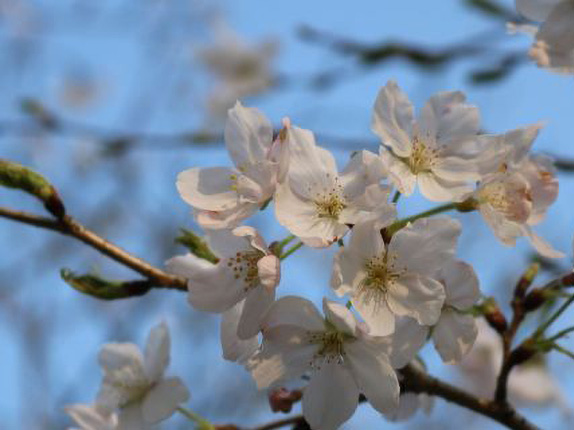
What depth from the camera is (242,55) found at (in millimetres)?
6965

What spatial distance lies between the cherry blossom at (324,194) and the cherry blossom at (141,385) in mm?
503

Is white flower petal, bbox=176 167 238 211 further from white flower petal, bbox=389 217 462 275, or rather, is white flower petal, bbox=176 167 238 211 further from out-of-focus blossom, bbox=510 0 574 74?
out-of-focus blossom, bbox=510 0 574 74

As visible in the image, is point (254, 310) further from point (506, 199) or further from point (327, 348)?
point (506, 199)

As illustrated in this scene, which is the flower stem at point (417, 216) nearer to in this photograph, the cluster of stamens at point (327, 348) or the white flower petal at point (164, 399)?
the cluster of stamens at point (327, 348)

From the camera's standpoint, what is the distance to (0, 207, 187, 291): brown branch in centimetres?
140

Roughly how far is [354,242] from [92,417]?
29.8 inches

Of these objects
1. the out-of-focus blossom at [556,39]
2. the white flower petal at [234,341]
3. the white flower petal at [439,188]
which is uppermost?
the out-of-focus blossom at [556,39]

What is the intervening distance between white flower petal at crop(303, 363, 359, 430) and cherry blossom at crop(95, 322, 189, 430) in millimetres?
387

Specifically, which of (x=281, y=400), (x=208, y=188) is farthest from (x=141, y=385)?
(x=208, y=188)

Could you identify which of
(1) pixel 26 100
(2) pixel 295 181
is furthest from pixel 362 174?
(1) pixel 26 100

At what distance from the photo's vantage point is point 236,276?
1.30 m

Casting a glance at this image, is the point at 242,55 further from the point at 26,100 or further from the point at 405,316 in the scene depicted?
A: the point at 405,316

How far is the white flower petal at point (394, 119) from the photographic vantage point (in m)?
1.40

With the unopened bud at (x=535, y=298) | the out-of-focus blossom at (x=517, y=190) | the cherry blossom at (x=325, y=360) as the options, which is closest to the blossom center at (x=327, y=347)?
the cherry blossom at (x=325, y=360)
